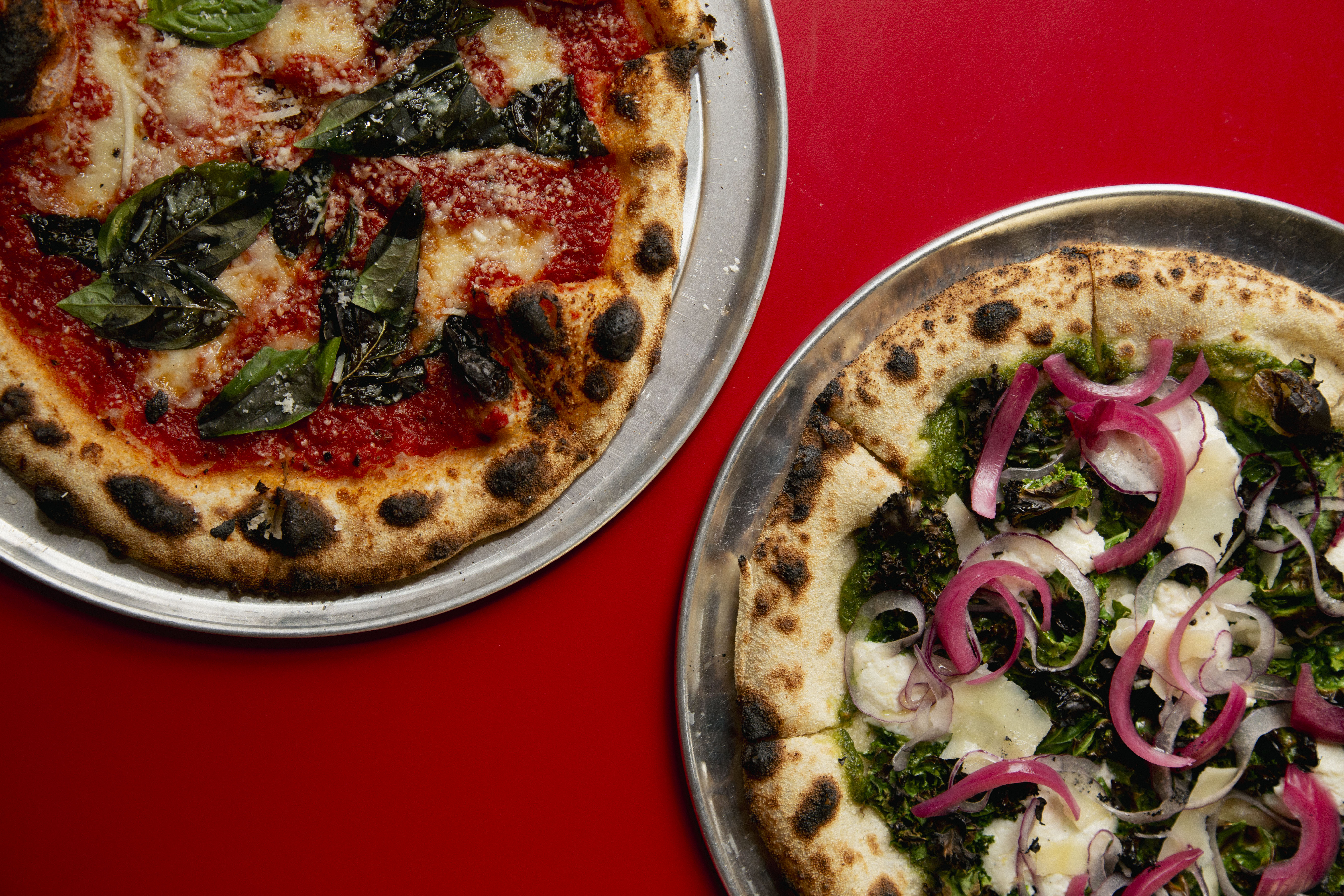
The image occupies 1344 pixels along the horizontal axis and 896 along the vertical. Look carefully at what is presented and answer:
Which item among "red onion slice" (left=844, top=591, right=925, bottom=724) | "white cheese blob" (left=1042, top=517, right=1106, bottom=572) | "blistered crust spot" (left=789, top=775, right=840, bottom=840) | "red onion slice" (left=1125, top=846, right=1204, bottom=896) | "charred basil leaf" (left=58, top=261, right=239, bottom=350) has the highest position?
"charred basil leaf" (left=58, top=261, right=239, bottom=350)

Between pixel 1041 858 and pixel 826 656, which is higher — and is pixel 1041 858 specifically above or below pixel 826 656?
below

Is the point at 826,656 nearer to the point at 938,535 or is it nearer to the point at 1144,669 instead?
the point at 938,535

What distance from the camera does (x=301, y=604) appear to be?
2.60 m

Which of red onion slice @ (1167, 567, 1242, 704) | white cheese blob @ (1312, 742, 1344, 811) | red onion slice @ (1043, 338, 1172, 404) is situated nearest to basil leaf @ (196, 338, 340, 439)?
red onion slice @ (1043, 338, 1172, 404)

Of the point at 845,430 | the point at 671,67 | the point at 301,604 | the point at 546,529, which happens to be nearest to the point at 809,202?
the point at 671,67

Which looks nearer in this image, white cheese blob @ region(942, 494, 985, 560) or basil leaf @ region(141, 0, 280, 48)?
basil leaf @ region(141, 0, 280, 48)

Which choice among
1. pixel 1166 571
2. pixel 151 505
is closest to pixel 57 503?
pixel 151 505

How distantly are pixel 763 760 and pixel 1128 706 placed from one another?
114cm

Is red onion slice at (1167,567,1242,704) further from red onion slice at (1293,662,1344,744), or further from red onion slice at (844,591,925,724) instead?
red onion slice at (844,591,925,724)

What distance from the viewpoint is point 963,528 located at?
252cm

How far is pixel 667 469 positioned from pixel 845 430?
66cm

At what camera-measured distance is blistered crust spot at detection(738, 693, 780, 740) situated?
2482mm

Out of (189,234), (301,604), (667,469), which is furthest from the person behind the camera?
(667,469)

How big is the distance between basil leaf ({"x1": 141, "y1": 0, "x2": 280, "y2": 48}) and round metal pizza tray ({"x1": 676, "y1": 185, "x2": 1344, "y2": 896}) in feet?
6.30
